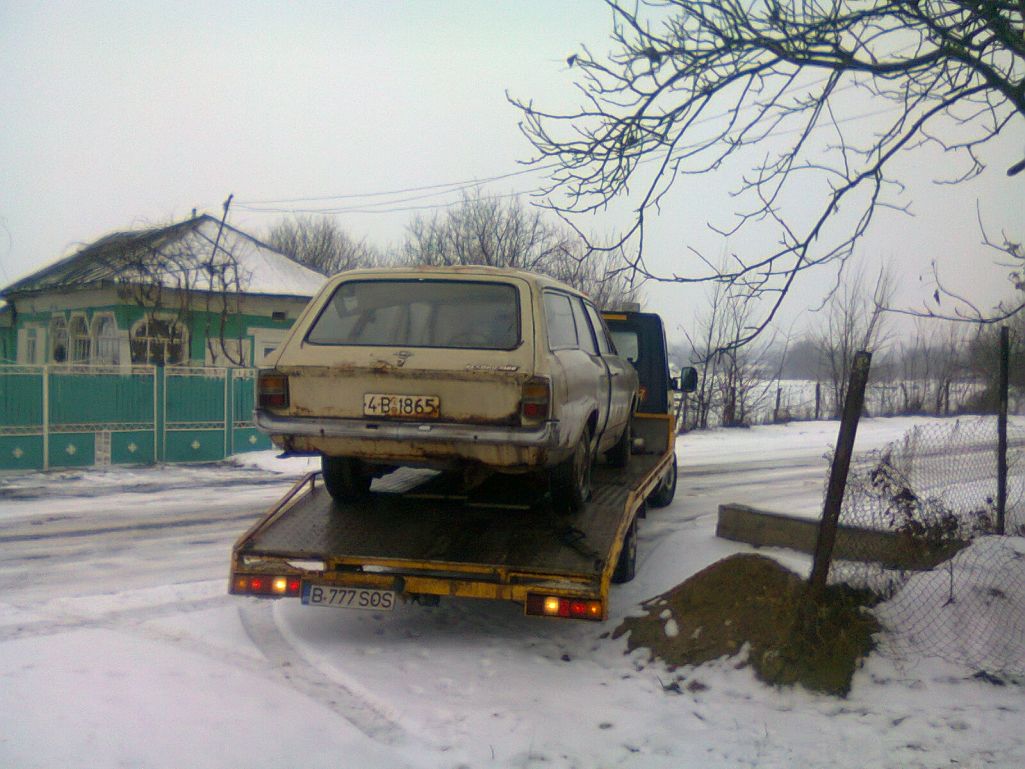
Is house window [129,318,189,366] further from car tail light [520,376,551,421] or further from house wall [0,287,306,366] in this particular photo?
Result: car tail light [520,376,551,421]

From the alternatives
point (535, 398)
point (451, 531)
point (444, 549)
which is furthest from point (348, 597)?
point (535, 398)

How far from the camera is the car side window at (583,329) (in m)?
6.70

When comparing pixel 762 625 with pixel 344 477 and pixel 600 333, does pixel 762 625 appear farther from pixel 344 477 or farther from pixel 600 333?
pixel 600 333

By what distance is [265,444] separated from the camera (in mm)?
16469

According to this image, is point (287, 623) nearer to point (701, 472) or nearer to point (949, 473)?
point (949, 473)

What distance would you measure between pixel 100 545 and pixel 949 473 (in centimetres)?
844

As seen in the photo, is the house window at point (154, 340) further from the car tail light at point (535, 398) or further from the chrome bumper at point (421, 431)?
the car tail light at point (535, 398)

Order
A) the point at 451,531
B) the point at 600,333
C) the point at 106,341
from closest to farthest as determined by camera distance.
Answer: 1. the point at 451,531
2. the point at 600,333
3. the point at 106,341

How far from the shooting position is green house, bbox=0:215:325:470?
536 inches

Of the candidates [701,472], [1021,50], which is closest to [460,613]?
[1021,50]

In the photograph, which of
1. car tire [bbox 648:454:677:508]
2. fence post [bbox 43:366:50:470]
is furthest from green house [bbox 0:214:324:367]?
car tire [bbox 648:454:677:508]

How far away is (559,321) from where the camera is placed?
20.1 ft

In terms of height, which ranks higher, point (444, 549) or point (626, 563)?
point (444, 549)

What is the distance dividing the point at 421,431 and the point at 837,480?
244cm
